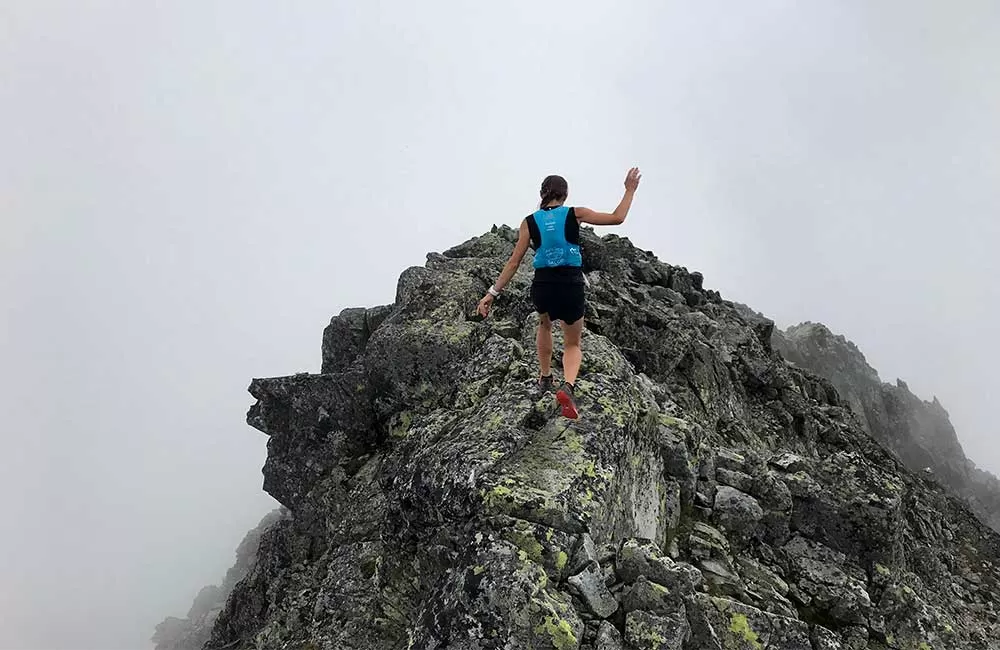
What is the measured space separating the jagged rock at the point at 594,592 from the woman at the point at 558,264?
337 centimetres

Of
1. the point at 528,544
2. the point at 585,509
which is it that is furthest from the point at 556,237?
the point at 528,544

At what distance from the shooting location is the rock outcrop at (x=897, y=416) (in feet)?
157

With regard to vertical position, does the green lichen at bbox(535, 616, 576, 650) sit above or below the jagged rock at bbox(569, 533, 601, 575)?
below

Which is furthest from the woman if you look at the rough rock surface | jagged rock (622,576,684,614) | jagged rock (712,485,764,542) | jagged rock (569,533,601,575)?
jagged rock (712,485,764,542)

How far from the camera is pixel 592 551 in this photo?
10359 millimetres

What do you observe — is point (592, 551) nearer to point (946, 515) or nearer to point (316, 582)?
point (316, 582)

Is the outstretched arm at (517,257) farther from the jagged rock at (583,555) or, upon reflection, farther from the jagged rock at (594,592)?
the jagged rock at (594,592)

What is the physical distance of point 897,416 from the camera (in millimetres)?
53594

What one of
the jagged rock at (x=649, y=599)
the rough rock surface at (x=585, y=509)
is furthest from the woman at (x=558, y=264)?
the jagged rock at (x=649, y=599)

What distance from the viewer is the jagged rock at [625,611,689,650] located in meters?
9.18

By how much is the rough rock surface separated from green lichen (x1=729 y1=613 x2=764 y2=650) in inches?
1.0

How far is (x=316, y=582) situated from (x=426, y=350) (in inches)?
328

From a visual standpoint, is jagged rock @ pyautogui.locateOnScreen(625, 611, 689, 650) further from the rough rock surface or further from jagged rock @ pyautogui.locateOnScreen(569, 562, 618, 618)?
jagged rock @ pyautogui.locateOnScreen(569, 562, 618, 618)

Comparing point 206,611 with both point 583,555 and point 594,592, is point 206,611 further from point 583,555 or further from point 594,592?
point 594,592
